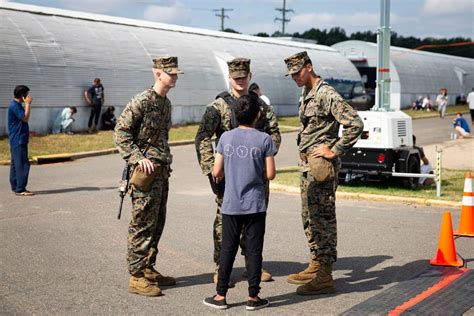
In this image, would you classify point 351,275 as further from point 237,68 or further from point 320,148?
point 237,68

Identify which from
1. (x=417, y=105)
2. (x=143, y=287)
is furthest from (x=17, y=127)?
(x=417, y=105)

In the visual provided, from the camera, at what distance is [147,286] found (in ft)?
19.6

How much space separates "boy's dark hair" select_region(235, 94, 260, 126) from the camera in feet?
18.5

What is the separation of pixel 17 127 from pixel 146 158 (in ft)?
22.0

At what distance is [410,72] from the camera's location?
52188mm

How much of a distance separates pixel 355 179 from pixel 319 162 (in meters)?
7.56

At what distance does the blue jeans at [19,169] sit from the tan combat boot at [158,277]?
6296 mm

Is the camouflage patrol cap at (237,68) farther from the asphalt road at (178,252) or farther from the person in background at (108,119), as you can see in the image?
the person in background at (108,119)

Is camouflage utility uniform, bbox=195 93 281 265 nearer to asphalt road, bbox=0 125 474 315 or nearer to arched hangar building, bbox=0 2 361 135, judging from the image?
asphalt road, bbox=0 125 474 315

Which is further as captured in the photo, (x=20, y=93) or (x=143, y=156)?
(x=20, y=93)

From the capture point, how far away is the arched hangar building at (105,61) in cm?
2298

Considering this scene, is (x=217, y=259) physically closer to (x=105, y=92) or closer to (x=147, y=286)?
(x=147, y=286)

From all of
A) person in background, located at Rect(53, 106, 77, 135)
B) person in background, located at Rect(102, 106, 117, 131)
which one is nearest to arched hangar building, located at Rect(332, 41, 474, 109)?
person in background, located at Rect(102, 106, 117, 131)

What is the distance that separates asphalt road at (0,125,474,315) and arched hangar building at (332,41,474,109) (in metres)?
39.6
